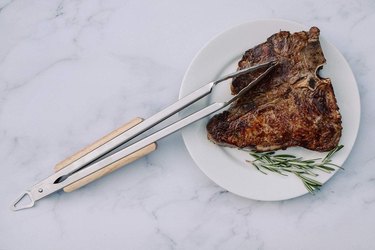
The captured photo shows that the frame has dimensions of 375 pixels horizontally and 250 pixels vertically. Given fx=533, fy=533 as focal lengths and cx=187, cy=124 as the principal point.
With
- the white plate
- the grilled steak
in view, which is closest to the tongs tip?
the white plate

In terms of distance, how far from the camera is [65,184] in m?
2.26

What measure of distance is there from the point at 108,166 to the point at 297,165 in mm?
798

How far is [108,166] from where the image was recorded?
2256 mm

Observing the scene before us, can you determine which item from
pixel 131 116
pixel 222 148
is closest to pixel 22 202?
pixel 131 116

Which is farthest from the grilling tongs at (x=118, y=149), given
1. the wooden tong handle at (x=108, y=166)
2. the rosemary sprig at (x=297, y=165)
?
the rosemary sprig at (x=297, y=165)

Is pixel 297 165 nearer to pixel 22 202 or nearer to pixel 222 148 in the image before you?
pixel 222 148

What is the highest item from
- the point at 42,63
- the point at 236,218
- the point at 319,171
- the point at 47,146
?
the point at 42,63

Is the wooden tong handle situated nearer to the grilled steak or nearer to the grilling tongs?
the grilling tongs

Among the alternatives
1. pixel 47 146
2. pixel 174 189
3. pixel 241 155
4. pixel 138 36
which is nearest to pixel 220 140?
pixel 241 155

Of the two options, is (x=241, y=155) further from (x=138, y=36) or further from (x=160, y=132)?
(x=138, y=36)

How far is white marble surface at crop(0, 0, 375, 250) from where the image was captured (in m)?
2.38

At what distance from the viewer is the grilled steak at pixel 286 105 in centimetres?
209

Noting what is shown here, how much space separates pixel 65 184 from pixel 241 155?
0.76 metres

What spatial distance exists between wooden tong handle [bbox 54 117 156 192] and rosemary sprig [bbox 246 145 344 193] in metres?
0.47
